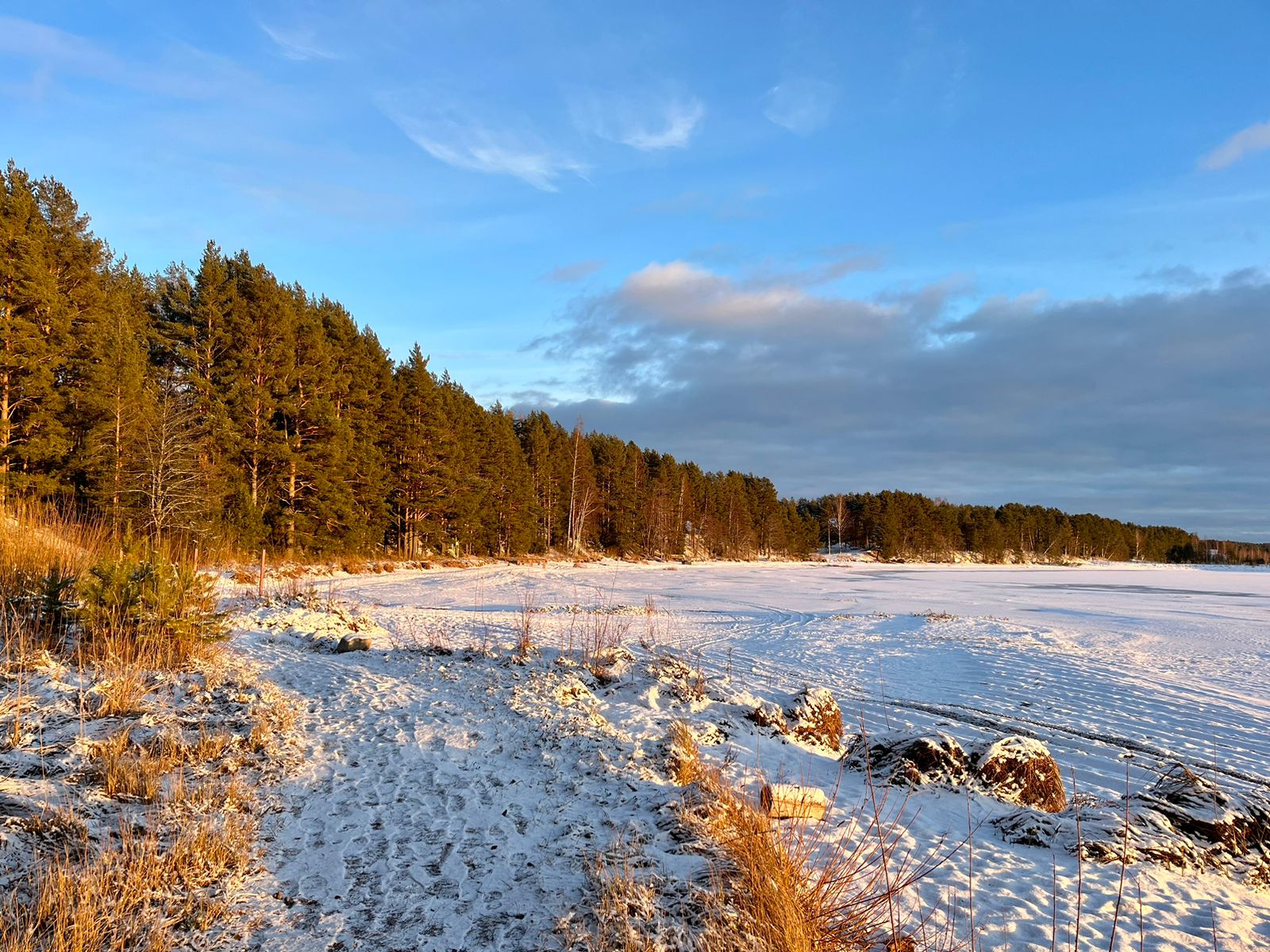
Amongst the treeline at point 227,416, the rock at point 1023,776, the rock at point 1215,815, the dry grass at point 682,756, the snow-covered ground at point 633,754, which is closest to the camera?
the snow-covered ground at point 633,754

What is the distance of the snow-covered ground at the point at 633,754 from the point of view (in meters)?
3.90

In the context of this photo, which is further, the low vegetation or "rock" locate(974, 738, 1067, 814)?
"rock" locate(974, 738, 1067, 814)

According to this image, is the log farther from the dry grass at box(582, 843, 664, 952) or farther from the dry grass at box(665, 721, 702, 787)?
the dry grass at box(582, 843, 664, 952)

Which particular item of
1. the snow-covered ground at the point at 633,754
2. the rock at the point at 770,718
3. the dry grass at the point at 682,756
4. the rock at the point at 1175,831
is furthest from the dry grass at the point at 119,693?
the rock at the point at 1175,831

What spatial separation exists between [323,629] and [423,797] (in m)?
7.18

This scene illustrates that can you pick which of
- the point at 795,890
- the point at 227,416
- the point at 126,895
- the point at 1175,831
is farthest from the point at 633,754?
the point at 227,416

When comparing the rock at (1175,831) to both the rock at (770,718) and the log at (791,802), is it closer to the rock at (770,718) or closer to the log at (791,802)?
the log at (791,802)

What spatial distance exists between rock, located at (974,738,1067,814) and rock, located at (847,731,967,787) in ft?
0.76

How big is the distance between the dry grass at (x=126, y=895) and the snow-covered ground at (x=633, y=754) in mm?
302

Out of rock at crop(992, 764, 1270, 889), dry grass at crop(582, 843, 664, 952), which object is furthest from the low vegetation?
rock at crop(992, 764, 1270, 889)

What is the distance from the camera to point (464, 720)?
22.5 feet

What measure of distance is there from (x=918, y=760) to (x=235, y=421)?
31374 mm

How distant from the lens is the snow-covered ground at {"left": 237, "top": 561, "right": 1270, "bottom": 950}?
12.8ft

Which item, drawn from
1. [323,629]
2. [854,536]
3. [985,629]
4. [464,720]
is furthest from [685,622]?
[854,536]
